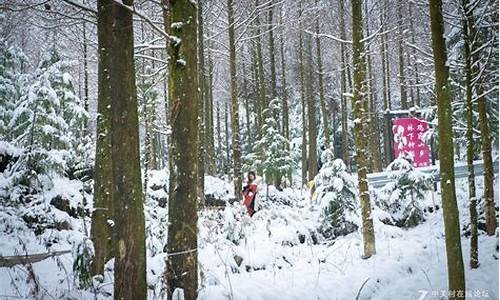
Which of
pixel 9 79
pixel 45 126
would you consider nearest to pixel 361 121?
pixel 45 126

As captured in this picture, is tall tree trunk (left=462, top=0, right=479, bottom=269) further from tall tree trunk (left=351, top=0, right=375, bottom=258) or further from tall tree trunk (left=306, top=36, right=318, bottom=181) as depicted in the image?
tall tree trunk (left=306, top=36, right=318, bottom=181)

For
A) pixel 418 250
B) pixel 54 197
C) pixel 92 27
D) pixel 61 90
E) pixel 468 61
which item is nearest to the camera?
pixel 468 61

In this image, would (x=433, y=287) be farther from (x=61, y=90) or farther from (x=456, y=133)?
(x=61, y=90)

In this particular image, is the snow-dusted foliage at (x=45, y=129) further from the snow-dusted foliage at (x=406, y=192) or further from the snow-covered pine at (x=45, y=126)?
the snow-dusted foliage at (x=406, y=192)

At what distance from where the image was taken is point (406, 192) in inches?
437

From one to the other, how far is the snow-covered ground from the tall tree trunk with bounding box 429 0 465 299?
1.28 meters

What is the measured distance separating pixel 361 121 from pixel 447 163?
3.60 m

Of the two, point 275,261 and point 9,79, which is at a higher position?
point 9,79

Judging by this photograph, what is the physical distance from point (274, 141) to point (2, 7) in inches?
578

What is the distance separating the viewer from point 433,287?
270 inches

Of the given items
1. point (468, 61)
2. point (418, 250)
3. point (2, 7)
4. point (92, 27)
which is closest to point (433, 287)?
point (418, 250)

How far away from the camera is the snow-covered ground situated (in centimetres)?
562

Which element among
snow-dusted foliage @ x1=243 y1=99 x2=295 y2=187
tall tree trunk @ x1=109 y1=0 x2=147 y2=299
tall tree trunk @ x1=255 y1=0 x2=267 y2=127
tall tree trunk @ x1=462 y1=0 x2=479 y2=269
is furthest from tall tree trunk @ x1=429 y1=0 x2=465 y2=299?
snow-dusted foliage @ x1=243 y1=99 x2=295 y2=187

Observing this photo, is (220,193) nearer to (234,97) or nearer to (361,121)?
(234,97)
